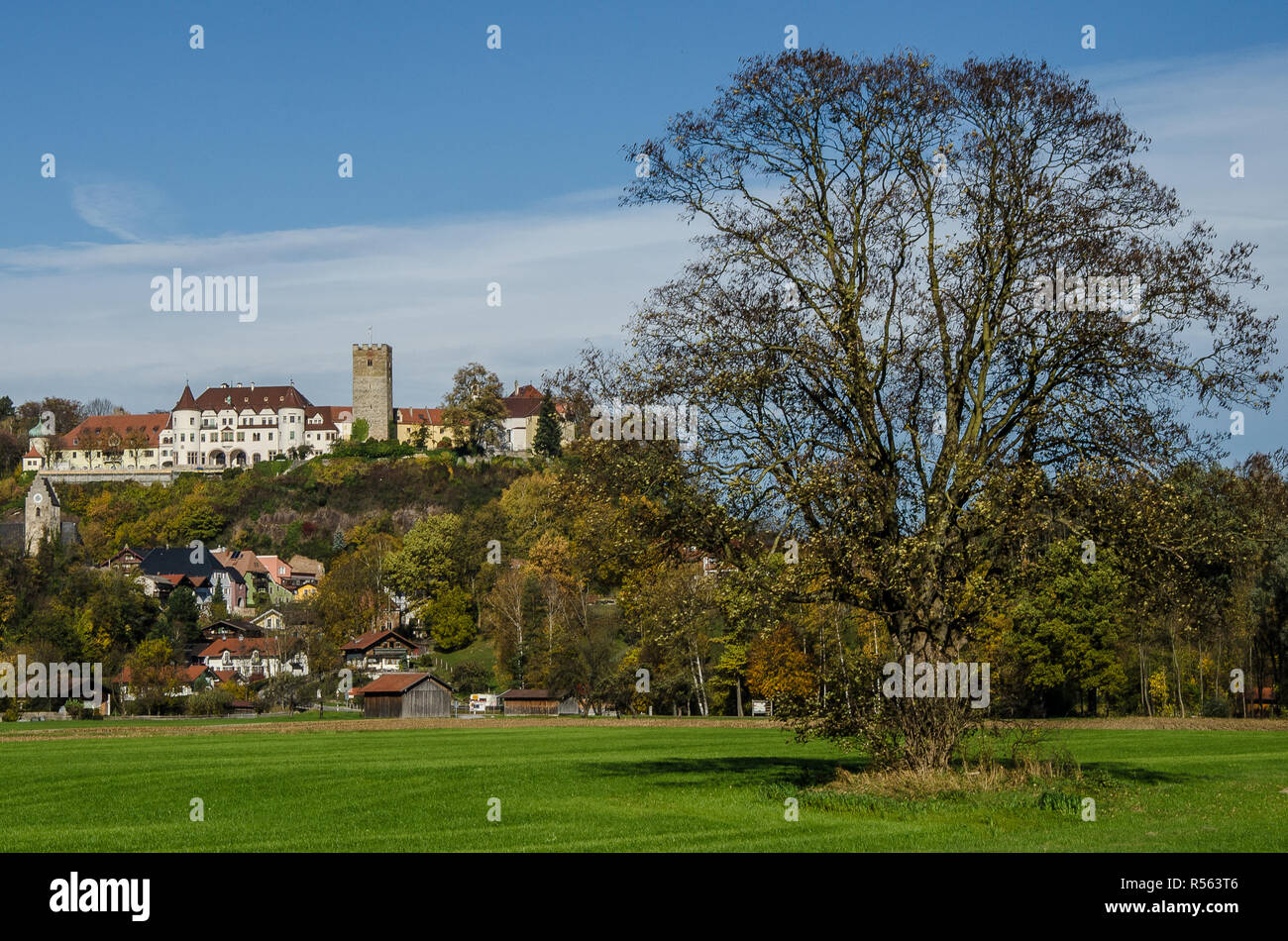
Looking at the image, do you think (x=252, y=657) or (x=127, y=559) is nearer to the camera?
(x=252, y=657)

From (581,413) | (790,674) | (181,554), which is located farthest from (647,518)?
(181,554)

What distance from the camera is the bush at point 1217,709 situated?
78938 millimetres

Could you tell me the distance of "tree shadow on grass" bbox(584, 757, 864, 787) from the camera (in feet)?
102

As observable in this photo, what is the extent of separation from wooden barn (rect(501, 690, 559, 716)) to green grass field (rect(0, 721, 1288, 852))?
4780cm

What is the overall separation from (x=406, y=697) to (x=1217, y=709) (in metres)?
51.7

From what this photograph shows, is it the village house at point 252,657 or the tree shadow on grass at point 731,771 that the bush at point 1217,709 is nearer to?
the tree shadow on grass at point 731,771

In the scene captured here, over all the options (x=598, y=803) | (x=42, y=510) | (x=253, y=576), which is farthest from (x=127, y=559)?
(x=598, y=803)

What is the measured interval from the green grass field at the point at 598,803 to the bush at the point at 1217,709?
31215 mm

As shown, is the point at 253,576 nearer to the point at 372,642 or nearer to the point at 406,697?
the point at 372,642

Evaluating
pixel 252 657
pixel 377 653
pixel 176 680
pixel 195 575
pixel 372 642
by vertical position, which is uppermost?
pixel 195 575

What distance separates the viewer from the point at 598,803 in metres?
27.2

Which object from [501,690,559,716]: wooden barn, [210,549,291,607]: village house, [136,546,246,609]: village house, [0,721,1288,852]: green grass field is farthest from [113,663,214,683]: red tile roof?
[0,721,1288,852]: green grass field
